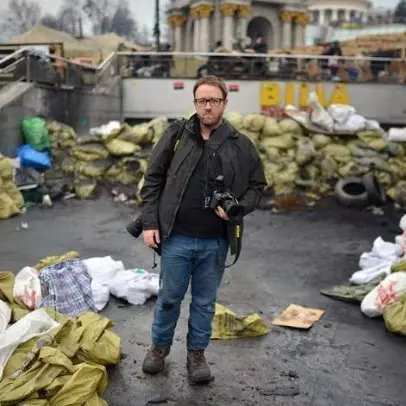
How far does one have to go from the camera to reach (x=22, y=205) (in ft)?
30.4

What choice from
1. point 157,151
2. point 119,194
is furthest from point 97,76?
point 157,151

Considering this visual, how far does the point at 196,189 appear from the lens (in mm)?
3342

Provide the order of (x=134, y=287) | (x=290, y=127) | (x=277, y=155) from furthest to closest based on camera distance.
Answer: (x=290, y=127) < (x=277, y=155) < (x=134, y=287)

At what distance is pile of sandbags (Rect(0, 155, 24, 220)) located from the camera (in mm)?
8727

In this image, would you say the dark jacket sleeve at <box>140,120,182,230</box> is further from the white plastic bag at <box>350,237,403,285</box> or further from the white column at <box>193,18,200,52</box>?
the white column at <box>193,18,200,52</box>

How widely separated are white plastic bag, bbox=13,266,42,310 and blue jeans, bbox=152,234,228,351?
1.21 metres

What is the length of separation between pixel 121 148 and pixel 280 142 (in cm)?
330

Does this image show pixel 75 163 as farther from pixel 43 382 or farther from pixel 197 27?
pixel 197 27

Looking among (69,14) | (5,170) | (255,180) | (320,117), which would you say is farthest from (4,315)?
(69,14)

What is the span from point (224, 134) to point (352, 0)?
317 ft

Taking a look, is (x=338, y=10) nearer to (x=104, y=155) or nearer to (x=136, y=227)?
(x=104, y=155)

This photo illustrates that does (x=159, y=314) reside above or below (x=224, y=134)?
below

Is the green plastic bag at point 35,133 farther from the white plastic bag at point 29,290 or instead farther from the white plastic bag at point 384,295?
the white plastic bag at point 384,295

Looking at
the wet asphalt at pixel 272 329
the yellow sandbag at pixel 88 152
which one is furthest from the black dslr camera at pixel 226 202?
the yellow sandbag at pixel 88 152
